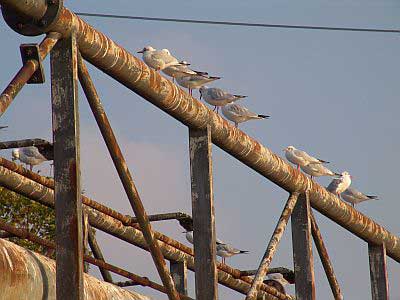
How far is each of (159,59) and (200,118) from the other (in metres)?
15.4

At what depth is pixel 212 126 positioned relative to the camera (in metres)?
8.63

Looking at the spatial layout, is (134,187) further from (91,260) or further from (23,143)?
(23,143)

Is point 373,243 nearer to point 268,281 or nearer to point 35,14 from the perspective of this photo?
point 268,281

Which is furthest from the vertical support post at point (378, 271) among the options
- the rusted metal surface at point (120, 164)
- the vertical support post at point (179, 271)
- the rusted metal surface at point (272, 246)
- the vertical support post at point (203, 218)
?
the rusted metal surface at point (120, 164)

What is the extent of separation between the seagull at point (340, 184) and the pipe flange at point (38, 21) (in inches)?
754

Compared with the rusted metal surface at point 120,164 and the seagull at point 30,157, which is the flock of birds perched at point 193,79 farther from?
the rusted metal surface at point 120,164

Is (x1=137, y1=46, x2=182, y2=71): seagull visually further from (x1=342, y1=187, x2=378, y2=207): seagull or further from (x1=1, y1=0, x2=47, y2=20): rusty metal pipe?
(x1=1, y1=0, x2=47, y2=20): rusty metal pipe

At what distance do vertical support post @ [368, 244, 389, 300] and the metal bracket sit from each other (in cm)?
568

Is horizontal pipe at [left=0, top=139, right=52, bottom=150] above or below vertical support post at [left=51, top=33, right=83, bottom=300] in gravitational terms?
above

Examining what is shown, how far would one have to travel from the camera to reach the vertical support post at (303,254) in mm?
9914

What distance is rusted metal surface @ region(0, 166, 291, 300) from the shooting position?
9.25m

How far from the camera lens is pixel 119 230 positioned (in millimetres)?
10656

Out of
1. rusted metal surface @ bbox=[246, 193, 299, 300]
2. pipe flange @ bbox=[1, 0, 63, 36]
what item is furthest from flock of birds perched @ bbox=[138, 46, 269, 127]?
pipe flange @ bbox=[1, 0, 63, 36]

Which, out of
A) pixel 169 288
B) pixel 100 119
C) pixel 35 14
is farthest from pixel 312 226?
pixel 35 14
